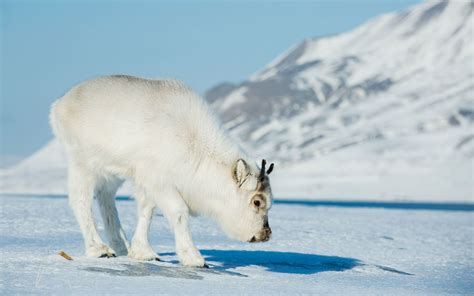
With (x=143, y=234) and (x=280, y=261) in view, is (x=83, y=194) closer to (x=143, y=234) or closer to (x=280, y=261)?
(x=143, y=234)

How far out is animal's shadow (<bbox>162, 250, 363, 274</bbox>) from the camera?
1224cm

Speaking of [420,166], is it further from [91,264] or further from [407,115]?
[91,264]

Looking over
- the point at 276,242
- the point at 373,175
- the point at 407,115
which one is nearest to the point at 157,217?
the point at 276,242

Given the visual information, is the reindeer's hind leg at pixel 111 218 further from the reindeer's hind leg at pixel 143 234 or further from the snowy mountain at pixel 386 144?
the snowy mountain at pixel 386 144

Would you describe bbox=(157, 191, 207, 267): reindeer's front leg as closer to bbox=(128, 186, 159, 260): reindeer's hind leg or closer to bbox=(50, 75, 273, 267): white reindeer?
bbox=(50, 75, 273, 267): white reindeer

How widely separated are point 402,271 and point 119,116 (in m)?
5.07

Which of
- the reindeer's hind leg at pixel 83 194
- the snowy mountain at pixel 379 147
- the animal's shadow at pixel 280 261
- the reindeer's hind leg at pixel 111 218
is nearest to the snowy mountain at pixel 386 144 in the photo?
the snowy mountain at pixel 379 147

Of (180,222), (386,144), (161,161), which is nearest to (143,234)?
(180,222)

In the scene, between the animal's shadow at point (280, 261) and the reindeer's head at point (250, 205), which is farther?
the animal's shadow at point (280, 261)

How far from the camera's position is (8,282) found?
29.6ft

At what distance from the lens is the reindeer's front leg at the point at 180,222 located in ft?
35.7

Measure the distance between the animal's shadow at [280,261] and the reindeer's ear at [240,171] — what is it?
127 cm

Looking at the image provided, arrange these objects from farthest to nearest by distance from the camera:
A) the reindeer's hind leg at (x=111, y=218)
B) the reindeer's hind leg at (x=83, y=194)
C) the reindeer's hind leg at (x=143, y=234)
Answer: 1. the reindeer's hind leg at (x=111, y=218)
2. the reindeer's hind leg at (x=83, y=194)
3. the reindeer's hind leg at (x=143, y=234)

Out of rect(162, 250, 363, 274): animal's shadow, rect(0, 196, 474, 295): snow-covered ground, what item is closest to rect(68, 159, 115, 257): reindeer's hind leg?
rect(0, 196, 474, 295): snow-covered ground
